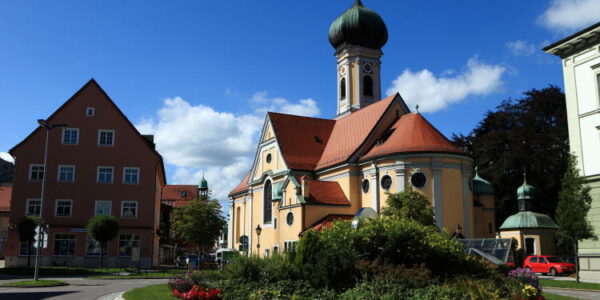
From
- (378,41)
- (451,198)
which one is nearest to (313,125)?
(378,41)

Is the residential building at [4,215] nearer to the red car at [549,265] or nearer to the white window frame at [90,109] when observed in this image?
the white window frame at [90,109]

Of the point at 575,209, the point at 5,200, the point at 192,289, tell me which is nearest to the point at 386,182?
the point at 575,209

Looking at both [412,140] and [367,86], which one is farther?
[367,86]

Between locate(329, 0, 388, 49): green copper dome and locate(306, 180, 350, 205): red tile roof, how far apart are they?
18821mm

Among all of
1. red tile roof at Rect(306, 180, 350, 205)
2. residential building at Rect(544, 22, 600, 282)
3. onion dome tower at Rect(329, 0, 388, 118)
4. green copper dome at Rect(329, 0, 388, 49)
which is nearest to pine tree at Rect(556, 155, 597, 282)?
residential building at Rect(544, 22, 600, 282)

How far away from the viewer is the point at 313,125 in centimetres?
5200

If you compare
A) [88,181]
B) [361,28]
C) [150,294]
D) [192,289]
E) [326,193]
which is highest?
[361,28]

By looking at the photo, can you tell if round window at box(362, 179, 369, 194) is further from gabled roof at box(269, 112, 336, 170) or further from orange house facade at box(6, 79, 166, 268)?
orange house facade at box(6, 79, 166, 268)

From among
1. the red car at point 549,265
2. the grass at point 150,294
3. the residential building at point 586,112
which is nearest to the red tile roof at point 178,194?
the red car at point 549,265

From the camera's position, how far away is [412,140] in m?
39.1

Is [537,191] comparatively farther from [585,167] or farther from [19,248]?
[19,248]

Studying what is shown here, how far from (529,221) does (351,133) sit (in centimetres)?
1606

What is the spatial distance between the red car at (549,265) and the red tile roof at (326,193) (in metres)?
13.6

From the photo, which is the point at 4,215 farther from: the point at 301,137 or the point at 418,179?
the point at 418,179
